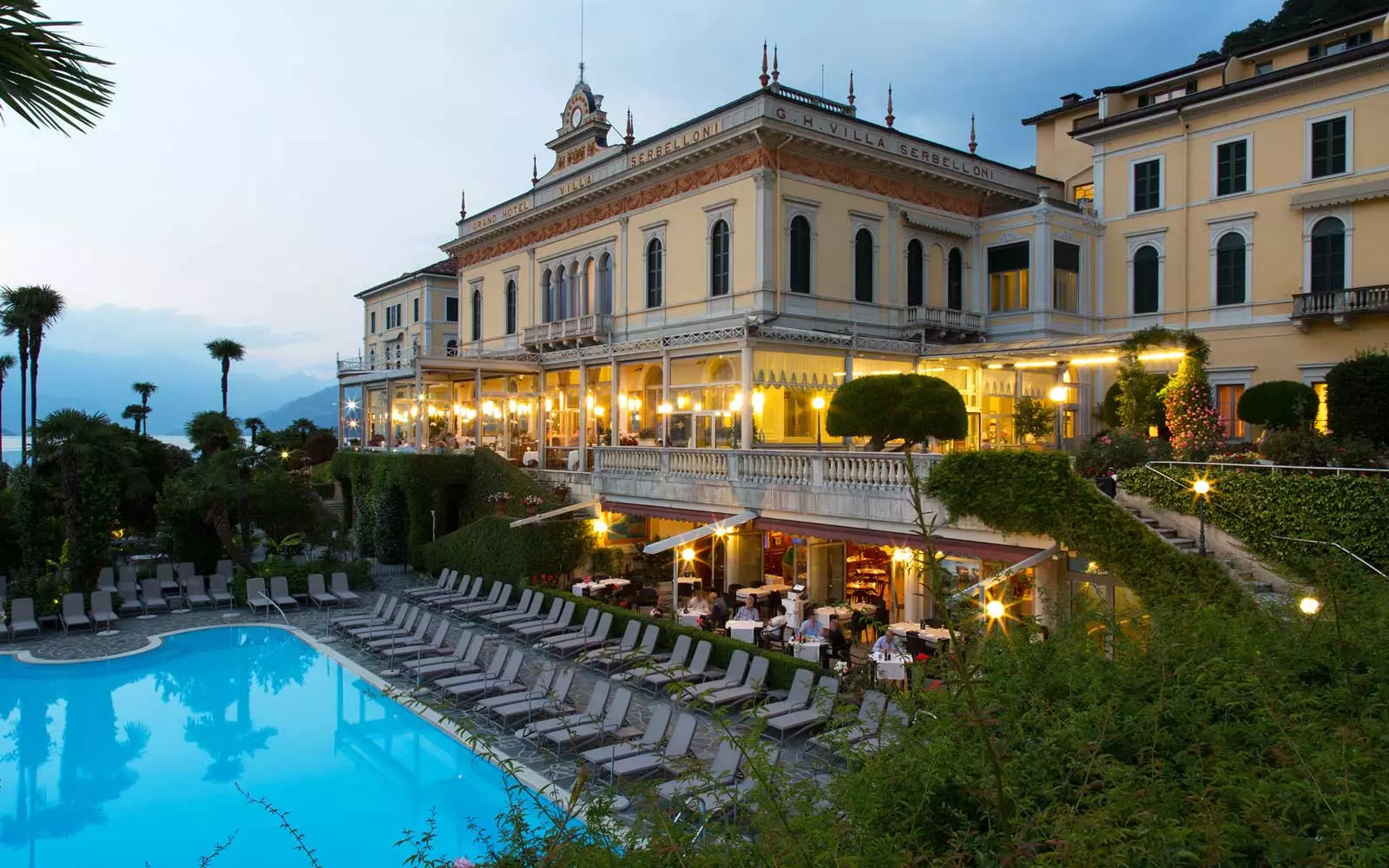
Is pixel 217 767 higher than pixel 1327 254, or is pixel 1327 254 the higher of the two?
pixel 1327 254

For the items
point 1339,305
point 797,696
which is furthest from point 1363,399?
point 797,696

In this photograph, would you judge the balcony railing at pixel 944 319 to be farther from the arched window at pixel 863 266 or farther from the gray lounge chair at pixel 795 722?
the gray lounge chair at pixel 795 722

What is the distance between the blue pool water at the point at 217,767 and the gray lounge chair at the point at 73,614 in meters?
2.61

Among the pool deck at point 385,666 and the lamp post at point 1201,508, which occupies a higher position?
the lamp post at point 1201,508

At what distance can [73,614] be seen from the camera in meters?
20.3

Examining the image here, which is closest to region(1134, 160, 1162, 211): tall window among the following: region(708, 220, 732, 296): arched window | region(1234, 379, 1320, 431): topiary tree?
region(1234, 379, 1320, 431): topiary tree

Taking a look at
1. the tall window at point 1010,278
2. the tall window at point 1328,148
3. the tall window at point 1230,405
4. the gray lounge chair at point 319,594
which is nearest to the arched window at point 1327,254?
the tall window at point 1328,148

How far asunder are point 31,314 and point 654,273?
28.9m

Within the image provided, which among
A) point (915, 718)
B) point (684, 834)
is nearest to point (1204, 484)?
point (915, 718)

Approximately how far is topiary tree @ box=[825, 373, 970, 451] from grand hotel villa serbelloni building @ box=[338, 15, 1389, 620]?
1363 millimetres

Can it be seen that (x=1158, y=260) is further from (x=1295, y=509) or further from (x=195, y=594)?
(x=195, y=594)

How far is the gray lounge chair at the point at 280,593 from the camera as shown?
900 inches

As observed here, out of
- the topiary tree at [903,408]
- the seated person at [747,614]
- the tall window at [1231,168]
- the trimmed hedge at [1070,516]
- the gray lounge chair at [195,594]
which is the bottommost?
the gray lounge chair at [195,594]

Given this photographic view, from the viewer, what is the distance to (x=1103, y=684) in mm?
6555
